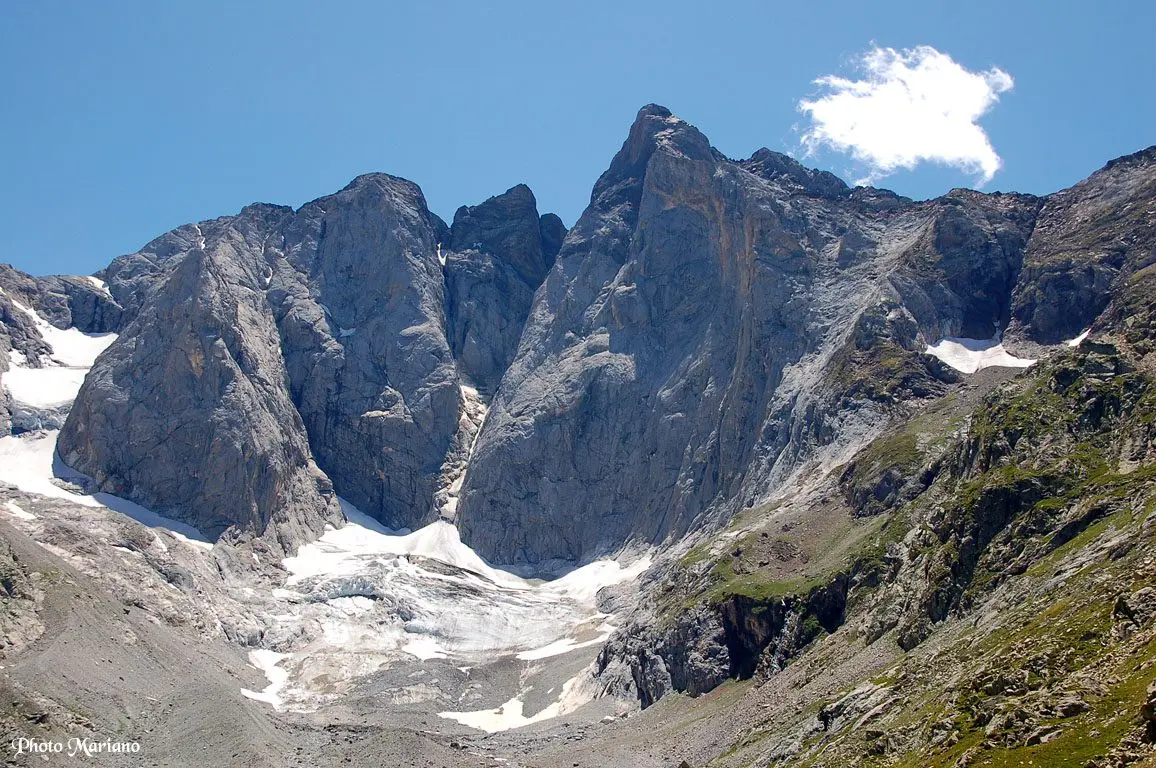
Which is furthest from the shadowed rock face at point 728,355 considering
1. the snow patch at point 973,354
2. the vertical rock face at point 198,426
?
the vertical rock face at point 198,426

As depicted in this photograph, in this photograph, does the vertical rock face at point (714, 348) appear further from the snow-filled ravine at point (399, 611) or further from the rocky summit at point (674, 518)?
the snow-filled ravine at point (399, 611)

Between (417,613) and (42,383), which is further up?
(42,383)

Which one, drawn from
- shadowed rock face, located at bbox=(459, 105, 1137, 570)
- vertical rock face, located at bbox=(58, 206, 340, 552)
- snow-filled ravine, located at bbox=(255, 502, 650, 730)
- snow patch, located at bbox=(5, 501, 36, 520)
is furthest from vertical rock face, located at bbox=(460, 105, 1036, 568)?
snow patch, located at bbox=(5, 501, 36, 520)

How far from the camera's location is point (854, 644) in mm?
79250

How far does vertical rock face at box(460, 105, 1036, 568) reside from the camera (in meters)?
157

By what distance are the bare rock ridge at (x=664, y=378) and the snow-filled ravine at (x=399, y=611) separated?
235 inches

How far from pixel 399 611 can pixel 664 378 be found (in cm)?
6420

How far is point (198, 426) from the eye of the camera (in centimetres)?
16700

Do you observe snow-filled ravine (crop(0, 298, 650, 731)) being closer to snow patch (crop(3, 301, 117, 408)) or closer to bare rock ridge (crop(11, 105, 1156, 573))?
snow patch (crop(3, 301, 117, 408))

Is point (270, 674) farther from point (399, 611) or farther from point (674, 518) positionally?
point (674, 518)

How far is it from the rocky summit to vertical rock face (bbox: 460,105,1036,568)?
2.11 ft

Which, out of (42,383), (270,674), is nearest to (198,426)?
(42,383)

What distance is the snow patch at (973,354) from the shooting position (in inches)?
5773

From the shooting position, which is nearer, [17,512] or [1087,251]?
[17,512]
